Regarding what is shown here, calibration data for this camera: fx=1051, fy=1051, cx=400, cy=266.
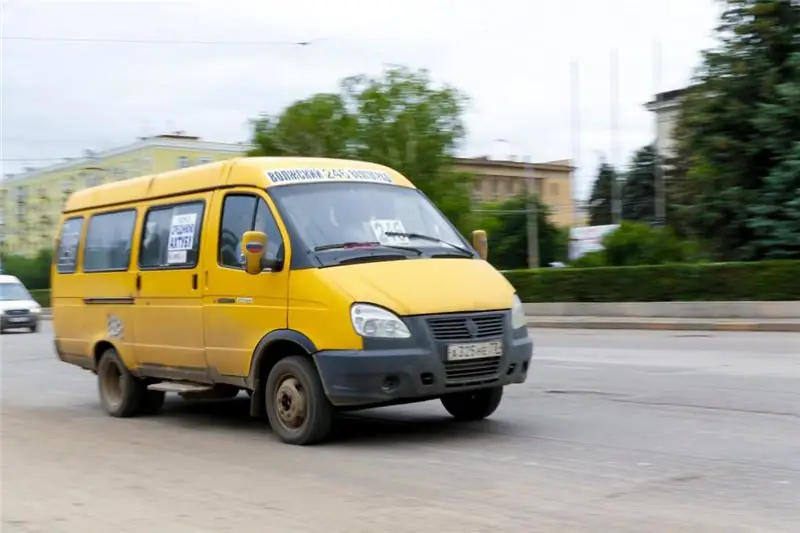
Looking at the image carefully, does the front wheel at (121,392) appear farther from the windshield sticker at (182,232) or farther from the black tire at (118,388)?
the windshield sticker at (182,232)

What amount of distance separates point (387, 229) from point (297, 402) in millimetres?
1641

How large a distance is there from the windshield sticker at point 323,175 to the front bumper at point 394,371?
5.75ft

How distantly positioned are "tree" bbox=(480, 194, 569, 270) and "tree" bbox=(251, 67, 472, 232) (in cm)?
1220

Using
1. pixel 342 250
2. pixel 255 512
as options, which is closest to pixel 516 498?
pixel 255 512

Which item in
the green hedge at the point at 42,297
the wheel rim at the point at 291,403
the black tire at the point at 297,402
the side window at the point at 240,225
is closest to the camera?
the black tire at the point at 297,402

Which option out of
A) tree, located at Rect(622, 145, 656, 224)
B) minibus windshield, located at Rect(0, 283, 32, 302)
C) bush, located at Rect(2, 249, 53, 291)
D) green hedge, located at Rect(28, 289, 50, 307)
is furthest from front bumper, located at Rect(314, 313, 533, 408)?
tree, located at Rect(622, 145, 656, 224)

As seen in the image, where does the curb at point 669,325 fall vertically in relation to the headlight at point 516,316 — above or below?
below

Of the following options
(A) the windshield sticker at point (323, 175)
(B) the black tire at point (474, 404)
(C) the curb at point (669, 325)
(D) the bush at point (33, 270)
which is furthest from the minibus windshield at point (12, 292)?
(D) the bush at point (33, 270)

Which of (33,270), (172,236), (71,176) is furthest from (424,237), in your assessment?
(71,176)

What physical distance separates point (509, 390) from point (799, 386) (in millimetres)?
3027

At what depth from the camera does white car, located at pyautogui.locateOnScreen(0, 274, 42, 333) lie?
3303 cm

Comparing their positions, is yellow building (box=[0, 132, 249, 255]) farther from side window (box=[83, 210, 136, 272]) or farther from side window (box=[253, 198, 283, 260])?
side window (box=[253, 198, 283, 260])

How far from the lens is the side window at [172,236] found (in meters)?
9.65

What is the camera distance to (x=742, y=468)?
6.88 metres
